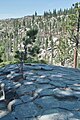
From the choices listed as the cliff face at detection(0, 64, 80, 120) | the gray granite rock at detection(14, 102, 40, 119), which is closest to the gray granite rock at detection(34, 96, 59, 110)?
the cliff face at detection(0, 64, 80, 120)

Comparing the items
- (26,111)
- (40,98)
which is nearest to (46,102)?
(40,98)

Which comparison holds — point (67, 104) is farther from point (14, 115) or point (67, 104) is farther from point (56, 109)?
point (14, 115)

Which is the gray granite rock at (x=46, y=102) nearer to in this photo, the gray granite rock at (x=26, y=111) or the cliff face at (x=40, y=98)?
the cliff face at (x=40, y=98)

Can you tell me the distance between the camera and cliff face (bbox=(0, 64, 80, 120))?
5699mm

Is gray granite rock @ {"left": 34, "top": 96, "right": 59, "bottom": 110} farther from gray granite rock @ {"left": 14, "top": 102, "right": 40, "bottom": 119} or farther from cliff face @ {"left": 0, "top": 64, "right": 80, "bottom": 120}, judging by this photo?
gray granite rock @ {"left": 14, "top": 102, "right": 40, "bottom": 119}

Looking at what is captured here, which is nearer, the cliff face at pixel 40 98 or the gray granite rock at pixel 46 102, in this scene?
the cliff face at pixel 40 98

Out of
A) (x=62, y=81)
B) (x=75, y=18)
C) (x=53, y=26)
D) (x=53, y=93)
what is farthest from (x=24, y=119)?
(x=53, y=26)

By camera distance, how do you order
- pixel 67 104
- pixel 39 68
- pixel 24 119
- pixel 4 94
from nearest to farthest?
pixel 24 119 → pixel 67 104 → pixel 4 94 → pixel 39 68

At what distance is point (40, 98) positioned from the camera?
22.0 ft

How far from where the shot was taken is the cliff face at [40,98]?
570 centimetres

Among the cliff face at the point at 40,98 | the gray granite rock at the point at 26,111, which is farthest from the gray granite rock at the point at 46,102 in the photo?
the gray granite rock at the point at 26,111

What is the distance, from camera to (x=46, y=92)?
7168 mm

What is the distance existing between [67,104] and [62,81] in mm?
2418

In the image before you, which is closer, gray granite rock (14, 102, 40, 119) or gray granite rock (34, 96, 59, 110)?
gray granite rock (14, 102, 40, 119)
